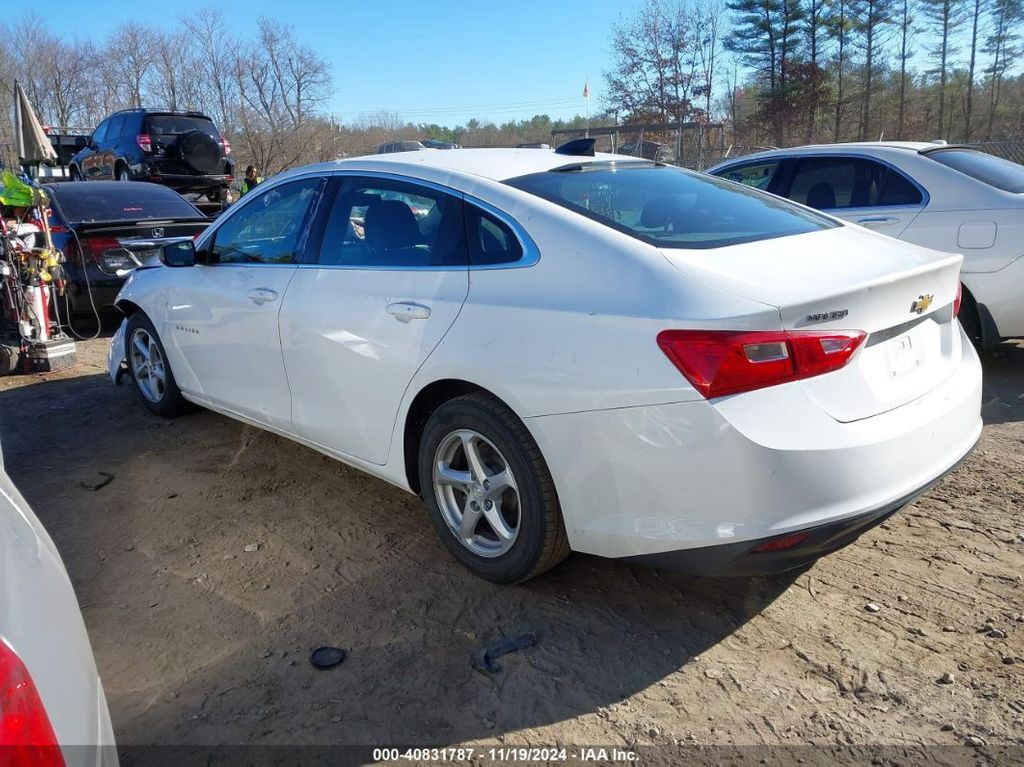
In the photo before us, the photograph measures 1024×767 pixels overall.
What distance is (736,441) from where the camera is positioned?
7.51ft

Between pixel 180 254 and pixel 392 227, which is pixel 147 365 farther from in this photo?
pixel 392 227

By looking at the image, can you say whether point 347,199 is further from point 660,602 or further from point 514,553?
point 660,602

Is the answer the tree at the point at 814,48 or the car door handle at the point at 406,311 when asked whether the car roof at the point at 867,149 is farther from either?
the tree at the point at 814,48

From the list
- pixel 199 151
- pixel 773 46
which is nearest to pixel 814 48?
pixel 773 46

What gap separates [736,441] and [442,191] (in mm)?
1649

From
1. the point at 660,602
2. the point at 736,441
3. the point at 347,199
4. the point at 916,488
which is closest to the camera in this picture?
the point at 736,441

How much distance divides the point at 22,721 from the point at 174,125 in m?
17.2

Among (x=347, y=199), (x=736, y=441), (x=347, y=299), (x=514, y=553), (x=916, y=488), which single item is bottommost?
(x=514, y=553)

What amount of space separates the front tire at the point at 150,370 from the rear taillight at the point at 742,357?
372 centimetres

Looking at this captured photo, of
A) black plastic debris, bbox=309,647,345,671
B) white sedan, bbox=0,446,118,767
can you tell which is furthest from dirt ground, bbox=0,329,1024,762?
white sedan, bbox=0,446,118,767

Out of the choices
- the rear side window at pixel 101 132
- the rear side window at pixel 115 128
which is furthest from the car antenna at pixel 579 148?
the rear side window at pixel 101 132

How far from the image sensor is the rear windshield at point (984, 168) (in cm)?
550

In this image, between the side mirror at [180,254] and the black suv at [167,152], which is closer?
the side mirror at [180,254]

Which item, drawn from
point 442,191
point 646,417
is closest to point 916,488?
point 646,417
